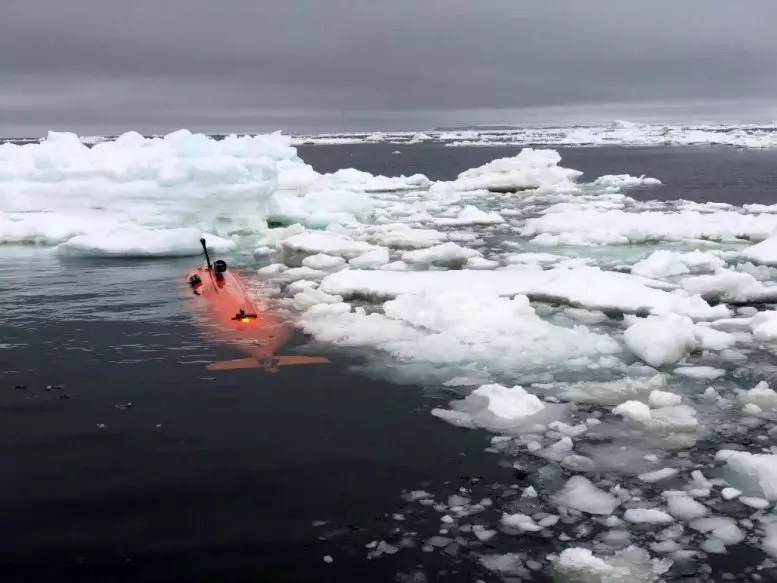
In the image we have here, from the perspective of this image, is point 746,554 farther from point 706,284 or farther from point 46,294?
point 46,294

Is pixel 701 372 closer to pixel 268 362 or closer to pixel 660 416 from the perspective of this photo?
pixel 660 416

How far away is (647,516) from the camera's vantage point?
5.17m

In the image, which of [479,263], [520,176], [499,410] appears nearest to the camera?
[499,410]

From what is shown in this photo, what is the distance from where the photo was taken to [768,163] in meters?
51.8

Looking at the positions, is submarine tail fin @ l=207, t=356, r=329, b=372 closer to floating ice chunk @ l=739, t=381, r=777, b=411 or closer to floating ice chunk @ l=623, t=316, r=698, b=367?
floating ice chunk @ l=623, t=316, r=698, b=367

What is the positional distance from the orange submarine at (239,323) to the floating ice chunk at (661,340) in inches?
144

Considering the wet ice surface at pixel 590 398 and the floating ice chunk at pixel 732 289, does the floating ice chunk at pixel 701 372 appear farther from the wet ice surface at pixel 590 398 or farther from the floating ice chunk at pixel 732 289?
the floating ice chunk at pixel 732 289

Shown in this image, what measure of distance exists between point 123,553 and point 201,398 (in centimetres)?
287

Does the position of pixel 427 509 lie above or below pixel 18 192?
below

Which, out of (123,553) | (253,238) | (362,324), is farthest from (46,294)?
(123,553)

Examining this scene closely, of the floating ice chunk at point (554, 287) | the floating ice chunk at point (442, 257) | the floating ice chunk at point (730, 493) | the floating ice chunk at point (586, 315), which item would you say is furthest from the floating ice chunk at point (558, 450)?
the floating ice chunk at point (442, 257)

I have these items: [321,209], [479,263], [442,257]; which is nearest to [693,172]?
[321,209]

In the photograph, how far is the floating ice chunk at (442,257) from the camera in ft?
49.9

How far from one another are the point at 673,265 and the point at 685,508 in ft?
30.2
